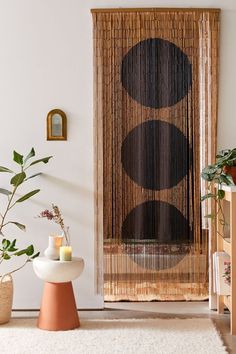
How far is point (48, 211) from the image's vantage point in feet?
14.7

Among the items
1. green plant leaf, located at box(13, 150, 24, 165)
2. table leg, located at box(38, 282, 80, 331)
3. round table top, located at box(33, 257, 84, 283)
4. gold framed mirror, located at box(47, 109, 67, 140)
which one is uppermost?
→ gold framed mirror, located at box(47, 109, 67, 140)

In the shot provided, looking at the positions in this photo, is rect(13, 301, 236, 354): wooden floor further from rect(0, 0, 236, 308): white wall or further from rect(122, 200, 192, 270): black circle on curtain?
rect(122, 200, 192, 270): black circle on curtain

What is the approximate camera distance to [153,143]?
468 cm

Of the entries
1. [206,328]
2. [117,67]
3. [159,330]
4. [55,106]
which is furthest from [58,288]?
[117,67]

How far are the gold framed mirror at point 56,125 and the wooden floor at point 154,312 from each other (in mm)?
1295

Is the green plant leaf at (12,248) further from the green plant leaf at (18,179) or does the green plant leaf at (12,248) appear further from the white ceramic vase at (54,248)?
the green plant leaf at (18,179)

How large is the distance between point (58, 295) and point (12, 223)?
2.57ft

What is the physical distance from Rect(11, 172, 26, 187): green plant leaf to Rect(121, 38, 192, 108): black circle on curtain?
1011 mm

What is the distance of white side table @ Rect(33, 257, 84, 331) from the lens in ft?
13.2

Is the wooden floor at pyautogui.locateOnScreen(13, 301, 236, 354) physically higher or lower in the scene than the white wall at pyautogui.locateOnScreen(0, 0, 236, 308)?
lower

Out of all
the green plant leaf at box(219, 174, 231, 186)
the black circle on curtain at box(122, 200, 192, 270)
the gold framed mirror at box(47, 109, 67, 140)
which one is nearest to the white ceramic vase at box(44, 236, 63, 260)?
the black circle on curtain at box(122, 200, 192, 270)

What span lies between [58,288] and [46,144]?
1.11 metres

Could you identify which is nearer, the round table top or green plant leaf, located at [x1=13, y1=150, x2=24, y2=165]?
the round table top

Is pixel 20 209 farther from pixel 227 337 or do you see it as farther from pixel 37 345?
pixel 227 337
